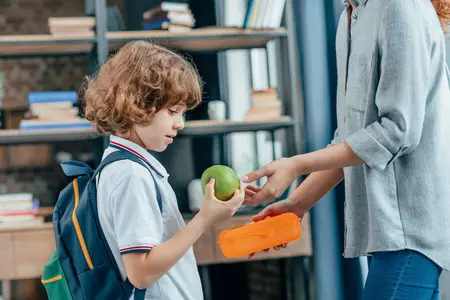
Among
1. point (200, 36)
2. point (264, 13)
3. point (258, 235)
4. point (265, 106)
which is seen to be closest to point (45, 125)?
point (200, 36)

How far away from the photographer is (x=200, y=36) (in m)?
3.22

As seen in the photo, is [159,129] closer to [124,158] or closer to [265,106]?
[124,158]

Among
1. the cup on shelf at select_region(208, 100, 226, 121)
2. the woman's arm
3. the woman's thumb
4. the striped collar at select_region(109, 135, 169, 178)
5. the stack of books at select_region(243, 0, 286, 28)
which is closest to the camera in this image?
the striped collar at select_region(109, 135, 169, 178)

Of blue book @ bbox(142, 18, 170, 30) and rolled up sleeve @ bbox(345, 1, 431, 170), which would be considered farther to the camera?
blue book @ bbox(142, 18, 170, 30)

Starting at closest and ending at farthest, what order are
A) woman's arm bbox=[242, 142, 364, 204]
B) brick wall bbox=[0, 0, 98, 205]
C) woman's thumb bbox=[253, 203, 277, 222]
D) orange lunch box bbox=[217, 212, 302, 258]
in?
woman's arm bbox=[242, 142, 364, 204]
orange lunch box bbox=[217, 212, 302, 258]
woman's thumb bbox=[253, 203, 277, 222]
brick wall bbox=[0, 0, 98, 205]

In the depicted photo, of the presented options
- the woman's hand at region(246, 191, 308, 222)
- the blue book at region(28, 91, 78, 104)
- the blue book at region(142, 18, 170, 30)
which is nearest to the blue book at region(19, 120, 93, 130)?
the blue book at region(28, 91, 78, 104)

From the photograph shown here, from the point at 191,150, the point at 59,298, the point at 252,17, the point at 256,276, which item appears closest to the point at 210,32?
the point at 252,17

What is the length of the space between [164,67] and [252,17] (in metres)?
1.79

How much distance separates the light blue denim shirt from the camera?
1.45m

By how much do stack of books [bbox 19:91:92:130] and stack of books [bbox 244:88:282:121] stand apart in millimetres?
764

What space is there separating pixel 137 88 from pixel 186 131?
1.75 metres

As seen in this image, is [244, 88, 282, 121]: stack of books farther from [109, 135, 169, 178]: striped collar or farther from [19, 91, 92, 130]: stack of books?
[109, 135, 169, 178]: striped collar

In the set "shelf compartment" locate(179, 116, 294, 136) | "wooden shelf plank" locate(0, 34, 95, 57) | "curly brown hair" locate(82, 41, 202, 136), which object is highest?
"wooden shelf plank" locate(0, 34, 95, 57)

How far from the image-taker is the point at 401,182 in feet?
4.96
